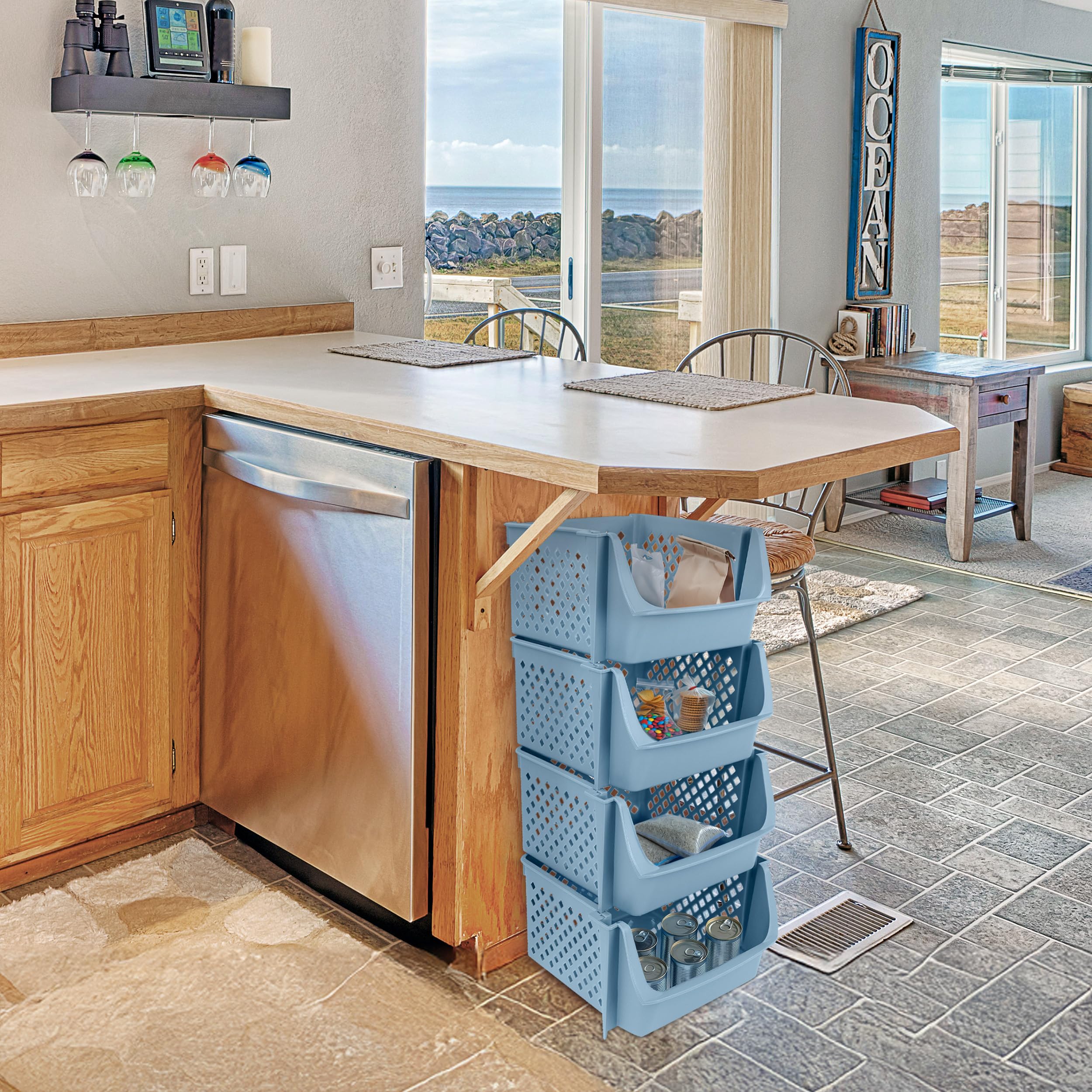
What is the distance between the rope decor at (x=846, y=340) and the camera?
4918mm

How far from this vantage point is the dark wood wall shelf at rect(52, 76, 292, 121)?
2.52 metres

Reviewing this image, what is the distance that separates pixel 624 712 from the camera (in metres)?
1.80

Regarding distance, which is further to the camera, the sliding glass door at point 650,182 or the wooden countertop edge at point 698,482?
the sliding glass door at point 650,182

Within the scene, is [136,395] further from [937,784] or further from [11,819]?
[937,784]

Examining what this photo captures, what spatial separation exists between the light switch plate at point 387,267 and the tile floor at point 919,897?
4.89ft

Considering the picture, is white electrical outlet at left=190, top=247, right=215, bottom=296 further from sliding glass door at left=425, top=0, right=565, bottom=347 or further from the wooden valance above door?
the wooden valance above door

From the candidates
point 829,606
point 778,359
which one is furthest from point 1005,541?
point 829,606

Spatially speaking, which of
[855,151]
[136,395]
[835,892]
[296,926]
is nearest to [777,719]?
[835,892]

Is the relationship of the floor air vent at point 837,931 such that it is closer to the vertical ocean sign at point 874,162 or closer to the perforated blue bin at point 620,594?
the perforated blue bin at point 620,594

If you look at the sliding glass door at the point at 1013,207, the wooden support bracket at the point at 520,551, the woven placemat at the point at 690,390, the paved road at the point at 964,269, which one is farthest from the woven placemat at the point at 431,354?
the paved road at the point at 964,269

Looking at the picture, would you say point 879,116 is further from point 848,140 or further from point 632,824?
point 632,824

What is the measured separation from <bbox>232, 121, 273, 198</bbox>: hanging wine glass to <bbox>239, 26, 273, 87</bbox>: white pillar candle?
0.17m

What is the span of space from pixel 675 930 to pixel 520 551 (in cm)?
68

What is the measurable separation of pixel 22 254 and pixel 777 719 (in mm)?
2050
